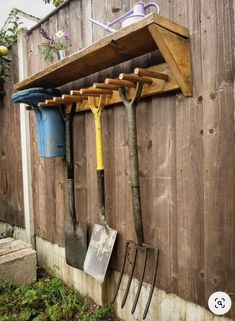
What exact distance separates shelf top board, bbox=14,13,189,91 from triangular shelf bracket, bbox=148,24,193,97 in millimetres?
29

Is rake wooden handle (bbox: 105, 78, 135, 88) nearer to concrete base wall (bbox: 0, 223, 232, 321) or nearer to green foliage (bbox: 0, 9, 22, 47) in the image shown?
concrete base wall (bbox: 0, 223, 232, 321)

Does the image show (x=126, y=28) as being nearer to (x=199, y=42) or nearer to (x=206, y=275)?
(x=199, y=42)

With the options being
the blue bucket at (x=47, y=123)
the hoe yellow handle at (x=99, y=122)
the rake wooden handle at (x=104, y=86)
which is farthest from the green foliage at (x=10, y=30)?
the rake wooden handle at (x=104, y=86)

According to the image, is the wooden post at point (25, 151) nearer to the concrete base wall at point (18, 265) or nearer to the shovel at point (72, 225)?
the concrete base wall at point (18, 265)

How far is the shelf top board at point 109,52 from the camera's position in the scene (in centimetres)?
142

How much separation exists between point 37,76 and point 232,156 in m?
1.48

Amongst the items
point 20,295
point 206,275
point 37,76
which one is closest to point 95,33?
point 37,76

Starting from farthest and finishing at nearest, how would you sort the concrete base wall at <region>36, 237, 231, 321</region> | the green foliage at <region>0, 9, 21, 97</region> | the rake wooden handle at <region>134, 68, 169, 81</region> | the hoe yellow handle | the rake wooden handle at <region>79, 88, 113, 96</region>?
the green foliage at <region>0, 9, 21, 97</region>, the hoe yellow handle, the rake wooden handle at <region>79, 88, 113, 96</region>, the concrete base wall at <region>36, 237, 231, 321</region>, the rake wooden handle at <region>134, 68, 169, 81</region>

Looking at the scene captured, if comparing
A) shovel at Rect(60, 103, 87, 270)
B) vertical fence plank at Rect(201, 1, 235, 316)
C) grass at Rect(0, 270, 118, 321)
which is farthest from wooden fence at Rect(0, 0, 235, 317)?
grass at Rect(0, 270, 118, 321)

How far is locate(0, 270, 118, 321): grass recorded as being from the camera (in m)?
2.14

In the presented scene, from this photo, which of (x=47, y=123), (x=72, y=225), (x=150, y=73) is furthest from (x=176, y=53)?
(x=72, y=225)

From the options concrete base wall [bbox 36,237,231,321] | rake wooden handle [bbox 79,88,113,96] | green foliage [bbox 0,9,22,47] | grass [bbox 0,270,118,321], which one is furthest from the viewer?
green foliage [bbox 0,9,22,47]

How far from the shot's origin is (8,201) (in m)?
3.38

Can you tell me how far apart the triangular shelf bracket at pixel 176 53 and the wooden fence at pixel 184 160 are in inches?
1.5
